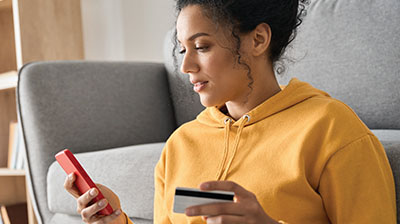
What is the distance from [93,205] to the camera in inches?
32.1

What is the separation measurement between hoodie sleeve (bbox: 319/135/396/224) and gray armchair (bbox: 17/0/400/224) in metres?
0.06

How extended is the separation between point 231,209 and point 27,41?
1.95 meters

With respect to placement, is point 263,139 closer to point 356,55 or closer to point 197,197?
point 197,197

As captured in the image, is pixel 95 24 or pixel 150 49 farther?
pixel 95 24

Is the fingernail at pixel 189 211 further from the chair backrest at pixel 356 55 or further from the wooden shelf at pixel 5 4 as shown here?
the wooden shelf at pixel 5 4

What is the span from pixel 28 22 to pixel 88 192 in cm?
172

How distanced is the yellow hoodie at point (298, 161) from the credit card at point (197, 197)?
183 mm

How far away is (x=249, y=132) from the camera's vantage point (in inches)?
33.8

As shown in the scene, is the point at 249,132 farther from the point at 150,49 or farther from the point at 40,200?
the point at 150,49

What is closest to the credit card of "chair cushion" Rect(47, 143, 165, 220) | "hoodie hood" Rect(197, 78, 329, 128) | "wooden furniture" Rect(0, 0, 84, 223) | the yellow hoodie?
the yellow hoodie

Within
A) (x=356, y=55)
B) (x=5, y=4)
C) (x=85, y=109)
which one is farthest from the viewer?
(x=5, y=4)

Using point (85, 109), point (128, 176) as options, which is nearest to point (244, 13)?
point (128, 176)

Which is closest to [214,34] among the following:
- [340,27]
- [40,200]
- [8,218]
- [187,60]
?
[187,60]

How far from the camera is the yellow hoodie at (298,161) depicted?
71 cm
